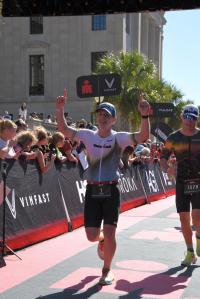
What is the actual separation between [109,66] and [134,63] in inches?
62.1

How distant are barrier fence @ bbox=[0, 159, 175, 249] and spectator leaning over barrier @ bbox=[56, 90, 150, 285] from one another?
5.05 ft

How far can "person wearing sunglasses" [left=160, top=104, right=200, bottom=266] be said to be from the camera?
6.90m

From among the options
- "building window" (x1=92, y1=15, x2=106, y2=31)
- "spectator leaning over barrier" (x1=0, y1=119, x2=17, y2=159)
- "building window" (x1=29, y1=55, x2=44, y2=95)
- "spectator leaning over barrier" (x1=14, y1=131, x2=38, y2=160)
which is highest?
"building window" (x1=92, y1=15, x2=106, y2=31)

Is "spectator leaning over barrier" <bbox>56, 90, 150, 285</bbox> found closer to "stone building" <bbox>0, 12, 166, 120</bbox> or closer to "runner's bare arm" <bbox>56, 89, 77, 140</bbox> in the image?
"runner's bare arm" <bbox>56, 89, 77, 140</bbox>

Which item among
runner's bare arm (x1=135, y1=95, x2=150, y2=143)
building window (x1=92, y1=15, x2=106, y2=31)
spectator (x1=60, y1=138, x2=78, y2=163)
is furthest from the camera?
building window (x1=92, y1=15, x2=106, y2=31)

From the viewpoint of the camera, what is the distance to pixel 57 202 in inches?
362

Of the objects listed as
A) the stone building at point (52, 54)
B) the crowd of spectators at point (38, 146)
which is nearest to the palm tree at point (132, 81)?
the stone building at point (52, 54)

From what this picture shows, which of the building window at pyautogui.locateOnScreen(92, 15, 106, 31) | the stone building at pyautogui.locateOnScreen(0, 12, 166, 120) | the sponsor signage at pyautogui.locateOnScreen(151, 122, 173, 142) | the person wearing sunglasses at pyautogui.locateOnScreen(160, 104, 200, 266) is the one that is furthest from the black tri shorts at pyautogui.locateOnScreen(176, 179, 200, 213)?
the building window at pyautogui.locateOnScreen(92, 15, 106, 31)

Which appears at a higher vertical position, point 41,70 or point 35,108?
point 41,70

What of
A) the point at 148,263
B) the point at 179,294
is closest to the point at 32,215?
the point at 148,263

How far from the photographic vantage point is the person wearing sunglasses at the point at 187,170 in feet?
22.6

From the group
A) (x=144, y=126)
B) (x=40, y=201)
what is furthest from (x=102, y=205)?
(x=40, y=201)

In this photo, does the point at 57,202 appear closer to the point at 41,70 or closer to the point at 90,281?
the point at 90,281

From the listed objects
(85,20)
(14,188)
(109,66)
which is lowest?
(14,188)
